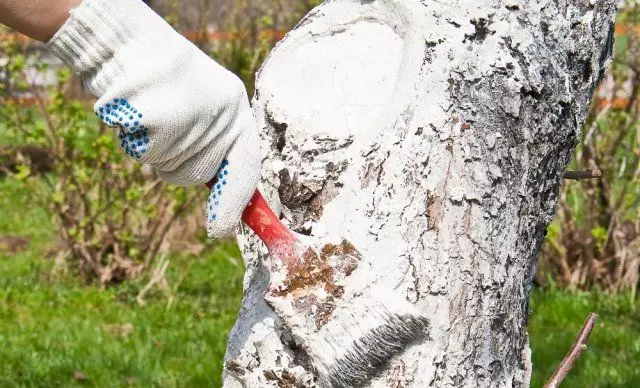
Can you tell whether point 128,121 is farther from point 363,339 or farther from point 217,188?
point 363,339

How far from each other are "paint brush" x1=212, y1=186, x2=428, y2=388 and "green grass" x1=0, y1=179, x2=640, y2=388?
2.31 m

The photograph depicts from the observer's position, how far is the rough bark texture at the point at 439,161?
1.91 m

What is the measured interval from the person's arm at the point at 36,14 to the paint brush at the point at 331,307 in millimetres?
505

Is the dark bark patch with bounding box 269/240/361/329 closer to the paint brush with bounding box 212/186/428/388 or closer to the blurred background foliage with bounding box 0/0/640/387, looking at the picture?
the paint brush with bounding box 212/186/428/388

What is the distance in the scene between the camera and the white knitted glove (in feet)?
5.72

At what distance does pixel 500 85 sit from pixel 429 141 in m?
0.18

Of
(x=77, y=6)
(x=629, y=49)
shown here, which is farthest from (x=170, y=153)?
(x=629, y=49)

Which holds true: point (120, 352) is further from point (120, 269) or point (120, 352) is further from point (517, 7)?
point (517, 7)

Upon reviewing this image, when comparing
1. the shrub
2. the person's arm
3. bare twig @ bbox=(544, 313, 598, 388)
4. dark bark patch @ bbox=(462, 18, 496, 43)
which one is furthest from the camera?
the shrub

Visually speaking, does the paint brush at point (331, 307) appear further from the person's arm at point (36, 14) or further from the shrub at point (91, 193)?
the shrub at point (91, 193)

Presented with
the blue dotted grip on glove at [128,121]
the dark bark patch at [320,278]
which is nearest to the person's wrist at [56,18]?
the blue dotted grip on glove at [128,121]

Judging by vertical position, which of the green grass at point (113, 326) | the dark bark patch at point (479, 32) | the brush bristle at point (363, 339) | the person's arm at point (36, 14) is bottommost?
the green grass at point (113, 326)

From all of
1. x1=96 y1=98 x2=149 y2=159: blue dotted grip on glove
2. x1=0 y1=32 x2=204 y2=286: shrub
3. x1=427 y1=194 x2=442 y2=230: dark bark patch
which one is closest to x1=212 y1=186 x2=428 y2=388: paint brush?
x1=427 y1=194 x2=442 y2=230: dark bark patch

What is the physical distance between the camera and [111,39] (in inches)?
68.8
